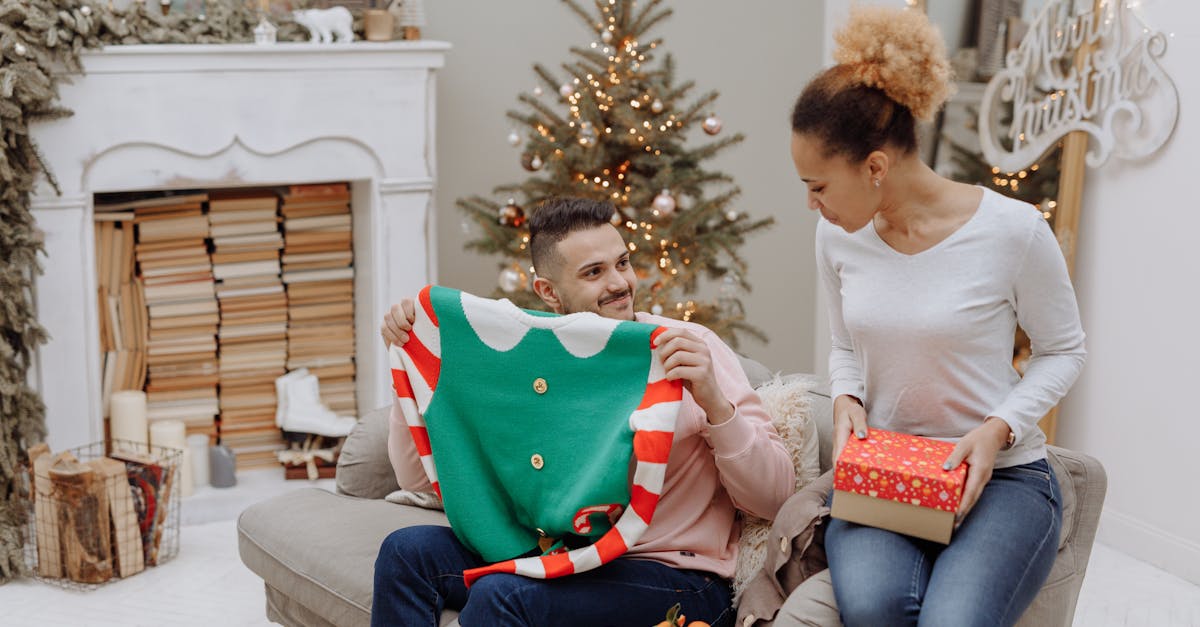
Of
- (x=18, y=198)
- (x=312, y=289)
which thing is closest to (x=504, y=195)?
(x=312, y=289)

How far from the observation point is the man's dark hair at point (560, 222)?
219cm

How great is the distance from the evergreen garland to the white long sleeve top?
2.44 metres

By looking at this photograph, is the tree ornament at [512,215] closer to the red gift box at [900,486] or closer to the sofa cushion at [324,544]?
the sofa cushion at [324,544]

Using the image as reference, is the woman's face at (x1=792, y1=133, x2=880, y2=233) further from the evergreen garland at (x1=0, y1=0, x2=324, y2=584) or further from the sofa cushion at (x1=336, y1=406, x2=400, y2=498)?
the evergreen garland at (x1=0, y1=0, x2=324, y2=584)

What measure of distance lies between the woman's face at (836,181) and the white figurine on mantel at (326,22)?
222cm

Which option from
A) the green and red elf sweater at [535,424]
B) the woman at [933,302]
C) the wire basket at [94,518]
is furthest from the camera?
the wire basket at [94,518]

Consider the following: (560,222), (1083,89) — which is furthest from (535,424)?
(1083,89)

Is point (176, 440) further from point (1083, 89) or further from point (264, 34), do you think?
point (1083, 89)

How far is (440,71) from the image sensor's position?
14.1ft

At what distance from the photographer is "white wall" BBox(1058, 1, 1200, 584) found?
127 inches

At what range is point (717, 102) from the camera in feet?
15.4

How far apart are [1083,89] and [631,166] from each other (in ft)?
4.35

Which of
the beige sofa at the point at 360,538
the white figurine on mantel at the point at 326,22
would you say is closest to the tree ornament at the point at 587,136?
the white figurine on mantel at the point at 326,22

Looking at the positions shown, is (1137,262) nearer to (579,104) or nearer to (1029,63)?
(1029,63)
